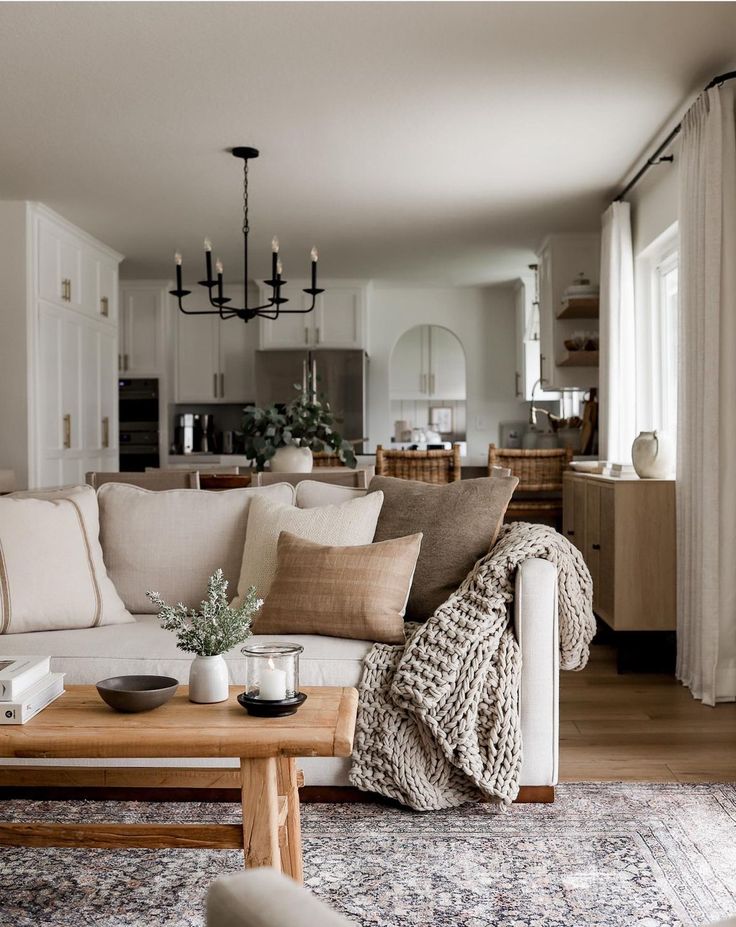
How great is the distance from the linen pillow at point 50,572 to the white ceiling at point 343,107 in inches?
70.0

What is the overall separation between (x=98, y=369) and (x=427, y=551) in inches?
192

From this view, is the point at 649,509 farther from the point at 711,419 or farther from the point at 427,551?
the point at 427,551

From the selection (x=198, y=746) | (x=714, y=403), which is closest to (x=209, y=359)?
(x=714, y=403)

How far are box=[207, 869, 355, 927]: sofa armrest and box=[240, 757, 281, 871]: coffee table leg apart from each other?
3.66 feet

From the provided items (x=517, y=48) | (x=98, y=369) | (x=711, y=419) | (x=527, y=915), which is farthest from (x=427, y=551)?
(x=98, y=369)

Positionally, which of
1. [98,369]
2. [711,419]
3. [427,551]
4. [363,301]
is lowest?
[427,551]

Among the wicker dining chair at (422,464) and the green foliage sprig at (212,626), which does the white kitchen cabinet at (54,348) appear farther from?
the green foliage sprig at (212,626)

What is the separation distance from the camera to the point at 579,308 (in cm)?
613

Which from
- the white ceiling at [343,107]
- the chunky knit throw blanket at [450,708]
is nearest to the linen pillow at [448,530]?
the chunky knit throw blanket at [450,708]

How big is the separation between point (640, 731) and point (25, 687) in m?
→ 2.20

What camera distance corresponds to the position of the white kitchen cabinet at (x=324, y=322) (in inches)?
327

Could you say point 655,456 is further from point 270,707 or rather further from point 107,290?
point 107,290

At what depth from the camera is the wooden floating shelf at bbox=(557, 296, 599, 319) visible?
6.05 metres

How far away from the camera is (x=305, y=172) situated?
5.07 m
